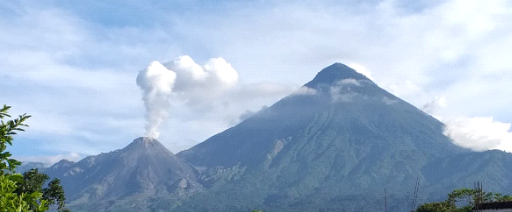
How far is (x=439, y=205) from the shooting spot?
85.0 meters

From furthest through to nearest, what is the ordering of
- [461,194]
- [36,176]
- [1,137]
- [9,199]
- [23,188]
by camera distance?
[461,194] → [36,176] → [23,188] → [1,137] → [9,199]

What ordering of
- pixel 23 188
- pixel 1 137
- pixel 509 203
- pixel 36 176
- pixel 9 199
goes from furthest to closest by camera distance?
1. pixel 36 176
2. pixel 23 188
3. pixel 509 203
4. pixel 1 137
5. pixel 9 199

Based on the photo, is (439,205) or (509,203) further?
(439,205)

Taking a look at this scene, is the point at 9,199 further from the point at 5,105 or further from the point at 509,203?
the point at 509,203

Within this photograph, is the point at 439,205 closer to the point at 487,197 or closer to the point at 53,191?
the point at 487,197

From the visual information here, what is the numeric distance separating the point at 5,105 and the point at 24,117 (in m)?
0.66

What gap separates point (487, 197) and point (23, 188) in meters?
56.2

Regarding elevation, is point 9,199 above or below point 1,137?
below

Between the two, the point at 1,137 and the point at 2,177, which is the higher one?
the point at 1,137

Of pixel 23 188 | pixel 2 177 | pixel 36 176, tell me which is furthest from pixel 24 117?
pixel 36 176

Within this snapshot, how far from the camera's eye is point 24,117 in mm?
19250

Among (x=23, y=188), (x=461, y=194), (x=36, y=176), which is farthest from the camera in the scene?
(x=461, y=194)

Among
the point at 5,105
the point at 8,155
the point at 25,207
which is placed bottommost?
the point at 25,207

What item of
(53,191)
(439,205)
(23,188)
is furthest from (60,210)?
(439,205)
